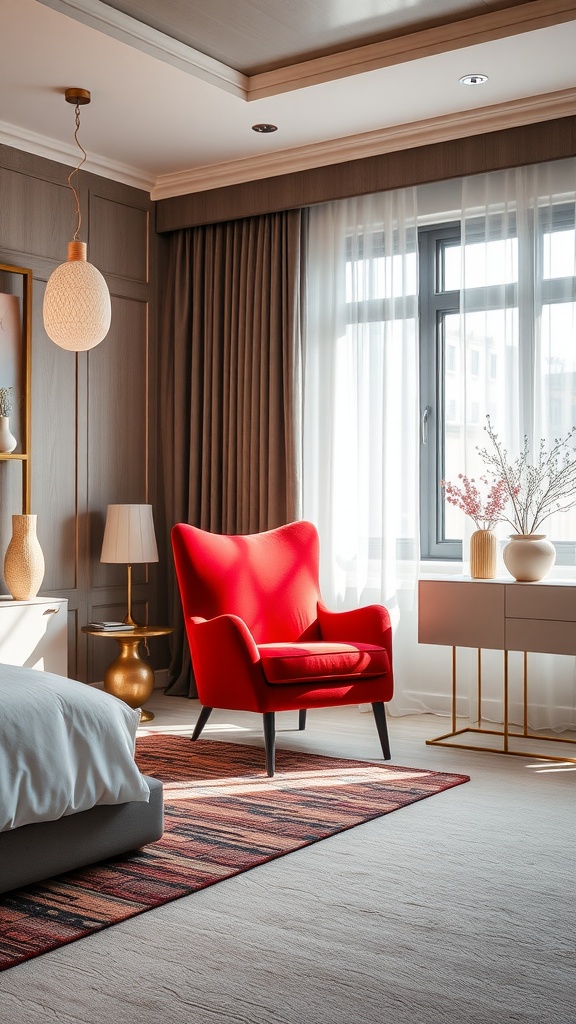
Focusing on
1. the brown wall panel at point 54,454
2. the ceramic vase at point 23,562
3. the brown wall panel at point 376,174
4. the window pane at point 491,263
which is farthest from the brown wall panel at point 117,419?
the window pane at point 491,263

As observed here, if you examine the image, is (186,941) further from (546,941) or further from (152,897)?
(546,941)

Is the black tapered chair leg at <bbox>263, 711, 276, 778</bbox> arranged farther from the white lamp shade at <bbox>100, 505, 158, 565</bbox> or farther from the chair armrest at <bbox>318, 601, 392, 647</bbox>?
the white lamp shade at <bbox>100, 505, 158, 565</bbox>

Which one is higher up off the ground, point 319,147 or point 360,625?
point 319,147

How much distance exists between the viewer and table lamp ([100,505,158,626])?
517 cm

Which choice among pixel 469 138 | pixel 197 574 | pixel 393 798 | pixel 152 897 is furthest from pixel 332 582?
pixel 152 897

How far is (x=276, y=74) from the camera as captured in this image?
14.5ft

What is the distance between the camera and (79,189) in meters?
5.33

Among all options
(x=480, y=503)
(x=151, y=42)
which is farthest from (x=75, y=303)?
(x=480, y=503)

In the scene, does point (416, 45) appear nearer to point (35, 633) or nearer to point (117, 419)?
point (117, 419)

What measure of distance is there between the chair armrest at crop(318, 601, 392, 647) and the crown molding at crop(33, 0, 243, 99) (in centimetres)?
226

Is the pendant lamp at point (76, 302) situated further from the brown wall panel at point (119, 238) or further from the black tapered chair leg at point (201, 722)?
the black tapered chair leg at point (201, 722)

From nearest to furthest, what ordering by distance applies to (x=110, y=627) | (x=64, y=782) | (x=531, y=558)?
(x=64, y=782)
(x=531, y=558)
(x=110, y=627)

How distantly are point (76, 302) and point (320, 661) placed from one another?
177cm

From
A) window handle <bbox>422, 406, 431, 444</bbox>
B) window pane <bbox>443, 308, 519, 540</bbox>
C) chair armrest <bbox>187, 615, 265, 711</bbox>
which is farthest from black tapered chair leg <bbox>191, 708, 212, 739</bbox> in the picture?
window handle <bbox>422, 406, 431, 444</bbox>
